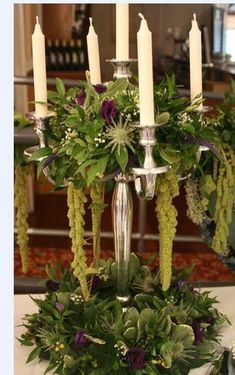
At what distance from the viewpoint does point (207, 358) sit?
3.31 feet

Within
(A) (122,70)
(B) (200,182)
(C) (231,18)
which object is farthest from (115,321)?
(C) (231,18)

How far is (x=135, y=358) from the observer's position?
930 mm

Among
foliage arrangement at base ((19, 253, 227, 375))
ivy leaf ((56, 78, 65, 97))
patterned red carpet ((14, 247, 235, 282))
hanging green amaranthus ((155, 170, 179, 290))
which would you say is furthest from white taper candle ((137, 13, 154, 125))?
patterned red carpet ((14, 247, 235, 282))

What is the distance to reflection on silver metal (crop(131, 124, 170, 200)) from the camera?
0.86 metres

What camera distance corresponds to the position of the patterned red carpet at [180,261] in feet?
11.3

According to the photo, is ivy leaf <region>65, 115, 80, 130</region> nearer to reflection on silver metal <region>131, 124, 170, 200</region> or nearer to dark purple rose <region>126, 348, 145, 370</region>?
reflection on silver metal <region>131, 124, 170, 200</region>

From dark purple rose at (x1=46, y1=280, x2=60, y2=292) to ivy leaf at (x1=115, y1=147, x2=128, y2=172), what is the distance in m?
0.38

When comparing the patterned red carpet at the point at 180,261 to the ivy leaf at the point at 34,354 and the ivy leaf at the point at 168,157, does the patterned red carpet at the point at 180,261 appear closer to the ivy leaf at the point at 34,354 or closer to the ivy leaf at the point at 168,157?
the ivy leaf at the point at 34,354

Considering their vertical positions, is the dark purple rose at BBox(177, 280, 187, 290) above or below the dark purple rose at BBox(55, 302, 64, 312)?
above

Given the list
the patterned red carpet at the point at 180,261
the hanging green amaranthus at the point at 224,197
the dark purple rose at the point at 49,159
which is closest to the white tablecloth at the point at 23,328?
the hanging green amaranthus at the point at 224,197

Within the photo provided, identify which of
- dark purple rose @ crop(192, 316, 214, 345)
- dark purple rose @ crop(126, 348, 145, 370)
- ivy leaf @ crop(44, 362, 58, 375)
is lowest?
ivy leaf @ crop(44, 362, 58, 375)

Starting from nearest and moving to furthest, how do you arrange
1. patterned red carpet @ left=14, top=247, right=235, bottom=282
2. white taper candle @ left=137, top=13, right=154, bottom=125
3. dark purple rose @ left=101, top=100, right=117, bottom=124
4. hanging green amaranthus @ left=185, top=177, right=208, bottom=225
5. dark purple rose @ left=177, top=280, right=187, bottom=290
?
white taper candle @ left=137, top=13, right=154, bottom=125 → dark purple rose @ left=101, top=100, right=117, bottom=124 → dark purple rose @ left=177, top=280, right=187, bottom=290 → hanging green amaranthus @ left=185, top=177, right=208, bottom=225 → patterned red carpet @ left=14, top=247, right=235, bottom=282
